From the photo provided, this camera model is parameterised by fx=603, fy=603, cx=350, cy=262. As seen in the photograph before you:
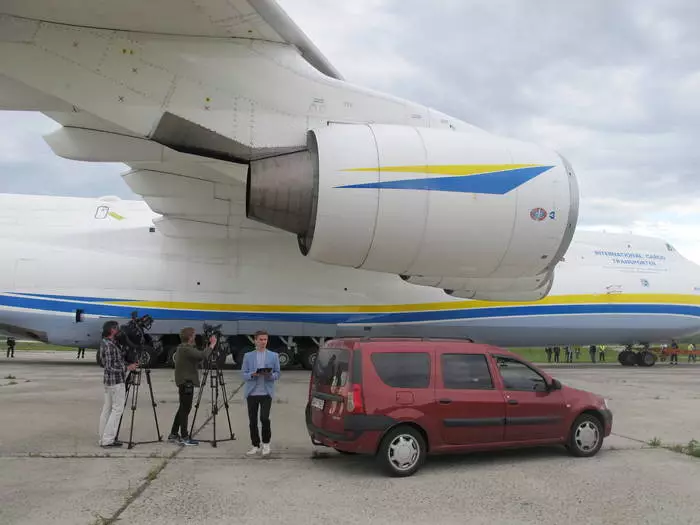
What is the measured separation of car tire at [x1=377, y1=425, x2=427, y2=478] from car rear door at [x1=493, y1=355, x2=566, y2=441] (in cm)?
103

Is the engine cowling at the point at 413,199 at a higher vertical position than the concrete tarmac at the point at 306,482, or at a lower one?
higher

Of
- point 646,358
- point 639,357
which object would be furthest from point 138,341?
point 639,357

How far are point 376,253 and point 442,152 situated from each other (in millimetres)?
1366

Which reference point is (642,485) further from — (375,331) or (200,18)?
(375,331)

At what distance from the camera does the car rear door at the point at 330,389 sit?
586cm

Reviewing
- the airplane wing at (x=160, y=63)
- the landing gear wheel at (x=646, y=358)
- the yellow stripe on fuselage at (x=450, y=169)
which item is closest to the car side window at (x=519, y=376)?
the yellow stripe on fuselage at (x=450, y=169)

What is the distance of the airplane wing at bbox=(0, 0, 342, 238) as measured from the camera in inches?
248

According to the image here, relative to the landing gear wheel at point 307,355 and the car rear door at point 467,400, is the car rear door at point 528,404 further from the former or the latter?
the landing gear wheel at point 307,355

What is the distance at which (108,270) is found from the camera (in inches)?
629

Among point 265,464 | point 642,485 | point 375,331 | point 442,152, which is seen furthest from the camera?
point 375,331

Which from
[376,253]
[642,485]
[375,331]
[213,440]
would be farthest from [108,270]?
[642,485]

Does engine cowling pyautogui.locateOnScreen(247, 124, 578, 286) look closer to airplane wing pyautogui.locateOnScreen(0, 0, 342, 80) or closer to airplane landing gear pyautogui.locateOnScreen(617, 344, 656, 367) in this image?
airplane wing pyautogui.locateOnScreen(0, 0, 342, 80)

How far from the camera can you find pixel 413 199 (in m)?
6.64

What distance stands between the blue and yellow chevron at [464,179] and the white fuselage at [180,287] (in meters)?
8.87
